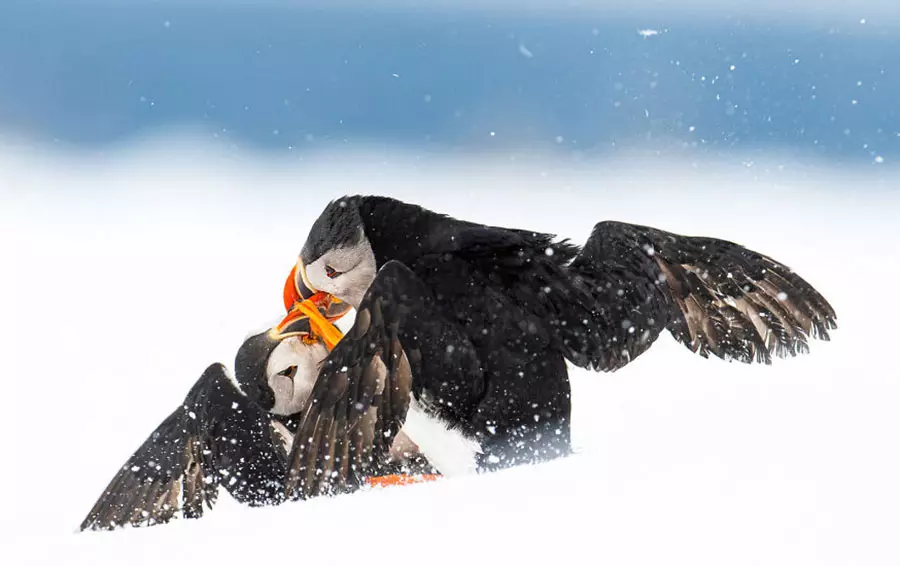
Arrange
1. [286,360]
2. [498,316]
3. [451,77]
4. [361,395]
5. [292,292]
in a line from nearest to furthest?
[361,395] < [498,316] < [286,360] < [292,292] < [451,77]

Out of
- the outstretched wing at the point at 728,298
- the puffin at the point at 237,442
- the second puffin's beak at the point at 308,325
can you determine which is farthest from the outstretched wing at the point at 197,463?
the outstretched wing at the point at 728,298

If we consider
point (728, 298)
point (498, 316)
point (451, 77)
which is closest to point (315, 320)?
point (498, 316)

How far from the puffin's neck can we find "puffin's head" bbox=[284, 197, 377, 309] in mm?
23

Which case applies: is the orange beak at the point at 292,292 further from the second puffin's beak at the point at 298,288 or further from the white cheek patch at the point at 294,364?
the white cheek patch at the point at 294,364

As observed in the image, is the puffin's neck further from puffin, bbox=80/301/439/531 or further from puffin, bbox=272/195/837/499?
puffin, bbox=80/301/439/531

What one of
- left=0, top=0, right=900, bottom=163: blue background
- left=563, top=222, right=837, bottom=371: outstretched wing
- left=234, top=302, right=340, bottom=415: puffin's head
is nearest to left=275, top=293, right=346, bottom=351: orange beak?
left=234, top=302, right=340, bottom=415: puffin's head

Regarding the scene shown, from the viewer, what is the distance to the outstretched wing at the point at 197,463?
199 cm

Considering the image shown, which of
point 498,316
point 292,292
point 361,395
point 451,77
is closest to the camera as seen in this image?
point 361,395

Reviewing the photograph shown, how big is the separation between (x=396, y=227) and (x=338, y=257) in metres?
0.14

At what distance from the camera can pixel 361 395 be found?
1.71 meters

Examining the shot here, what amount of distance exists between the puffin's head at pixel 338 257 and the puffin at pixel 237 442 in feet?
0.17

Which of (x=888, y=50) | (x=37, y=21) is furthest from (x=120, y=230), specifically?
(x=888, y=50)

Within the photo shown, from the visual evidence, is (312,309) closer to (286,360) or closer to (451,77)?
(286,360)

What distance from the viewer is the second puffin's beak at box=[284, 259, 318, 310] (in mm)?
2072
